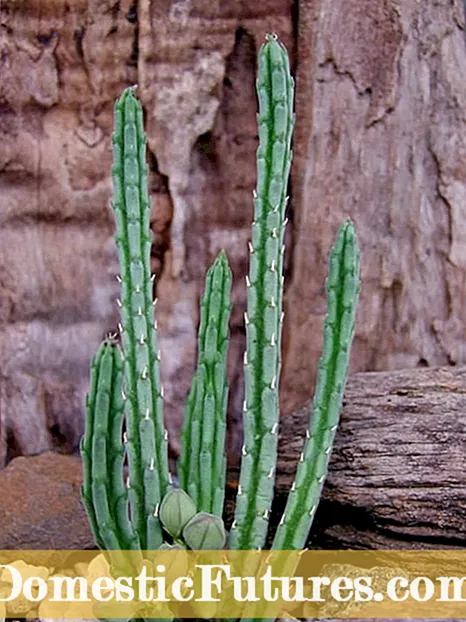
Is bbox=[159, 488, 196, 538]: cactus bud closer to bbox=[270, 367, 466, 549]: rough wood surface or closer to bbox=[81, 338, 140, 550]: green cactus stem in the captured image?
bbox=[81, 338, 140, 550]: green cactus stem

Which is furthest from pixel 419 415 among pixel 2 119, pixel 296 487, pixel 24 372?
pixel 2 119

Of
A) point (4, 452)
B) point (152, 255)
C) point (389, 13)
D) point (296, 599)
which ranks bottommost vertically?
point (296, 599)

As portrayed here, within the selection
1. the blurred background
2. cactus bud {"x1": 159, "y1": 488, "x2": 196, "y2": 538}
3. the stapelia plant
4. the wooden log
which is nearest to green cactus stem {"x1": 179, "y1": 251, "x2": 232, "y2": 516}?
the stapelia plant

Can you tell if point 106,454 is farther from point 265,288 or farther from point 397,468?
point 397,468

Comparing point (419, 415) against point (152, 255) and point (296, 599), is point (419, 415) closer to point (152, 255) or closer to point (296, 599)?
point (296, 599)

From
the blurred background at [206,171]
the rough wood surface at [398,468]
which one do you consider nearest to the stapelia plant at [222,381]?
the rough wood surface at [398,468]

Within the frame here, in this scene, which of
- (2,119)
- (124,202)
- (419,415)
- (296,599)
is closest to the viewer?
(124,202)
